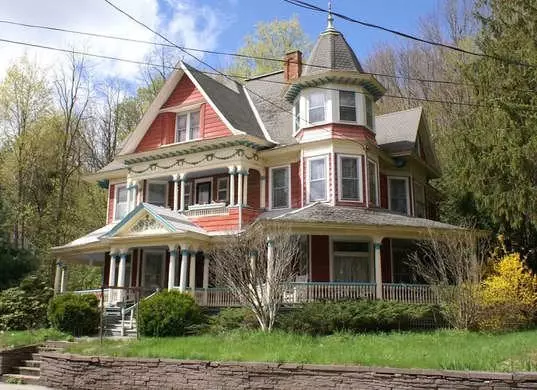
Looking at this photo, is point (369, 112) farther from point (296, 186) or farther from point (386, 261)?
point (386, 261)

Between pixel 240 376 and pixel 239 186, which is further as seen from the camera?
pixel 239 186

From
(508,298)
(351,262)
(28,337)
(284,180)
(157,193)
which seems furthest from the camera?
(157,193)

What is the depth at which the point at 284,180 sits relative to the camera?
22609mm

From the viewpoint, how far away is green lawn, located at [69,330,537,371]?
1007 centimetres

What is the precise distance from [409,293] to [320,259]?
3.51 metres

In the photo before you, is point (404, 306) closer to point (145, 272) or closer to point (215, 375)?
point (215, 375)

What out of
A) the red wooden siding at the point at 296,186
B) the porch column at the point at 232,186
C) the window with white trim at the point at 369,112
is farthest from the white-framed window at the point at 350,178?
the porch column at the point at 232,186

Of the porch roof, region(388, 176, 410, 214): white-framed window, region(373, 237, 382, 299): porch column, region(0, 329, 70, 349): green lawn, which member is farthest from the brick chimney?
region(0, 329, 70, 349): green lawn

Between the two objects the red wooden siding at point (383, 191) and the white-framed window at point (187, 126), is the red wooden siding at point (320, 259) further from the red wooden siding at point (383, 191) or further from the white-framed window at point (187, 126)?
the white-framed window at point (187, 126)

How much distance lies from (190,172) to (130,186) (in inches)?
131

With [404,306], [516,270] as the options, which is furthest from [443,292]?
[516,270]

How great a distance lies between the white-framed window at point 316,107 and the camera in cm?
2181

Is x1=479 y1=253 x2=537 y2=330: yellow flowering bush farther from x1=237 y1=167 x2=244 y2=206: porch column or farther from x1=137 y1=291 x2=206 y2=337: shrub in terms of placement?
x1=237 y1=167 x2=244 y2=206: porch column

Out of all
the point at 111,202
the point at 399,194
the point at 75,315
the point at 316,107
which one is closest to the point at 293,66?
the point at 316,107
